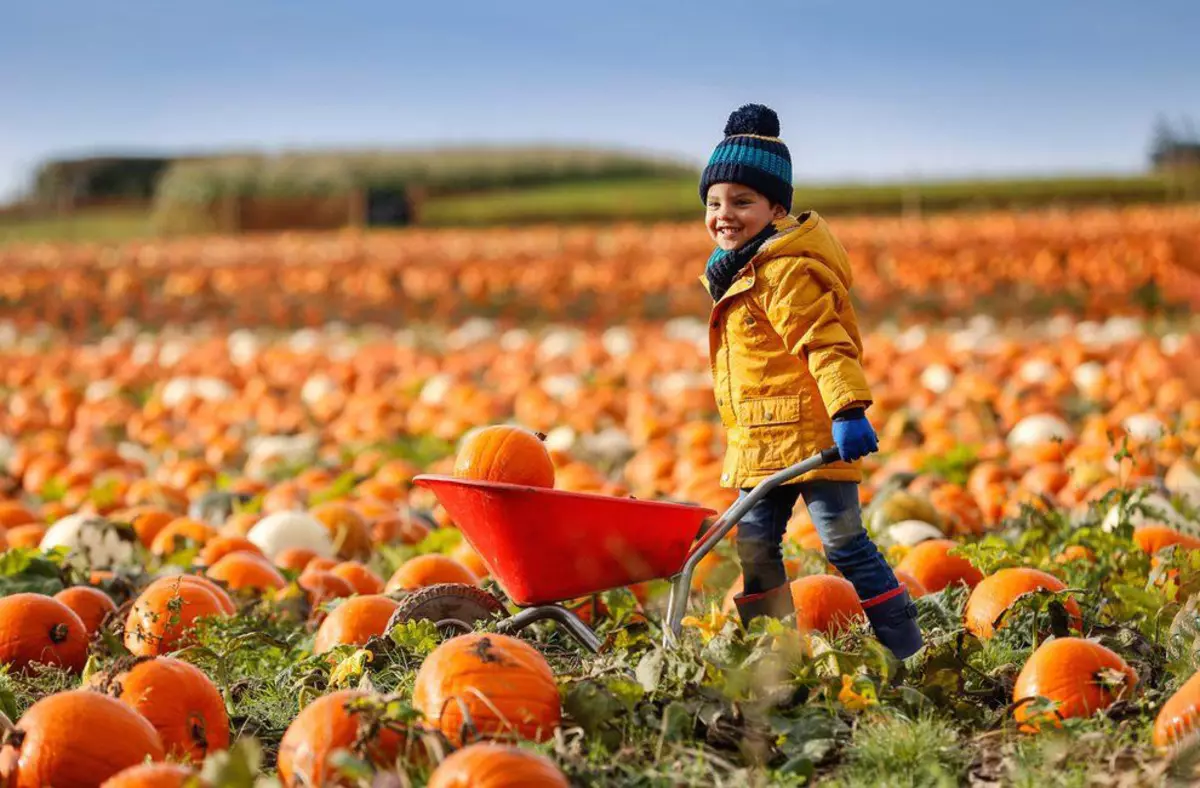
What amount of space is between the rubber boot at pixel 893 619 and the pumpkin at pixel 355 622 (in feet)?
4.07

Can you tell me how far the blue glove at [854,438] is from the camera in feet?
11.0

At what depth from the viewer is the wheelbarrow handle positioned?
3.37m

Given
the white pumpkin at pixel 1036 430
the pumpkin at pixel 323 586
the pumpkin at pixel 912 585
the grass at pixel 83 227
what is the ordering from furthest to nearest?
the grass at pixel 83 227 < the white pumpkin at pixel 1036 430 < the pumpkin at pixel 323 586 < the pumpkin at pixel 912 585

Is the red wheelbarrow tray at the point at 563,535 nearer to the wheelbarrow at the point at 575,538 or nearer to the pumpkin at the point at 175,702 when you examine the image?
the wheelbarrow at the point at 575,538

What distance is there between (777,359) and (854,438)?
0.41 meters

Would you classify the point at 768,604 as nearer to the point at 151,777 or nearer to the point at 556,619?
the point at 556,619

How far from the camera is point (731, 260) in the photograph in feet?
12.3

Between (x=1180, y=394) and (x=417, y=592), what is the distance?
572cm

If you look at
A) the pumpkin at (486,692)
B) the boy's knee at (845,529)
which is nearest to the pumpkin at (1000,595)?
the boy's knee at (845,529)

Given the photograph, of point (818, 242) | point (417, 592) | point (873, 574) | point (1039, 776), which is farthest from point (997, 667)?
point (417, 592)

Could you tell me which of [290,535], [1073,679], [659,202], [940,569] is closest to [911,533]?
[940,569]

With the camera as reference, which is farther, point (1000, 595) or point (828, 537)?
point (1000, 595)

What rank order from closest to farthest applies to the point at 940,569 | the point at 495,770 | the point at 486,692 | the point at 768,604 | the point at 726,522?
the point at 495,770 → the point at 486,692 → the point at 726,522 → the point at 768,604 → the point at 940,569

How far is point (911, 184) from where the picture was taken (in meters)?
51.3
